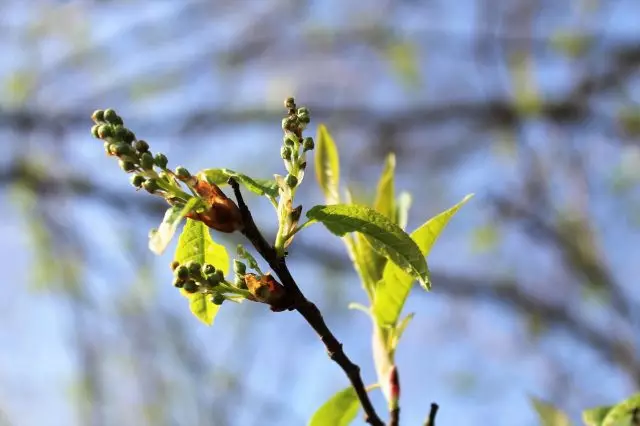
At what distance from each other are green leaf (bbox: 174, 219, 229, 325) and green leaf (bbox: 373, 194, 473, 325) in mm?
273

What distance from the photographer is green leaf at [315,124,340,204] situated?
4.11 ft

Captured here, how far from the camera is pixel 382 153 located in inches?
256

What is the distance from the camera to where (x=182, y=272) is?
809 mm

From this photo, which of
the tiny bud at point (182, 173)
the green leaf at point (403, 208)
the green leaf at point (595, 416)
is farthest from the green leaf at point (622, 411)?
the tiny bud at point (182, 173)

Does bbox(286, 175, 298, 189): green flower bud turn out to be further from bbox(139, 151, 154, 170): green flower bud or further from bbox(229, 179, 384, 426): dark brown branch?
bbox(139, 151, 154, 170): green flower bud

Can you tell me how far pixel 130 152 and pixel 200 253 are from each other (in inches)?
8.7

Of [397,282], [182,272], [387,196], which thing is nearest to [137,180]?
[182,272]

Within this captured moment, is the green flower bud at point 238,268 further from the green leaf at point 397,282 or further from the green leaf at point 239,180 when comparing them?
the green leaf at point 397,282

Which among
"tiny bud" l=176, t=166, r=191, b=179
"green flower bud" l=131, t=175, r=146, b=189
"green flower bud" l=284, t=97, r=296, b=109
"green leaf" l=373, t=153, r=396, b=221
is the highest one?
"green leaf" l=373, t=153, r=396, b=221

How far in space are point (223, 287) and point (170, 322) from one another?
5.90m

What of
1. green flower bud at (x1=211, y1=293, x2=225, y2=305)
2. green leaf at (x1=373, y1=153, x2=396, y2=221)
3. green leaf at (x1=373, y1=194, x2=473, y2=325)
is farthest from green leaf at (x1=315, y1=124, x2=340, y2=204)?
green flower bud at (x1=211, y1=293, x2=225, y2=305)

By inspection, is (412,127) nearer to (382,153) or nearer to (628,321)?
(382,153)

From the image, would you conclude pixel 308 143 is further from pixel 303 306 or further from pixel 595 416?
pixel 595 416

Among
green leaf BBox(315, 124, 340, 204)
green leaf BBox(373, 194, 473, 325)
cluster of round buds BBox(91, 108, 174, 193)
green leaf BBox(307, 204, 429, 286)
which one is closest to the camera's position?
cluster of round buds BBox(91, 108, 174, 193)
